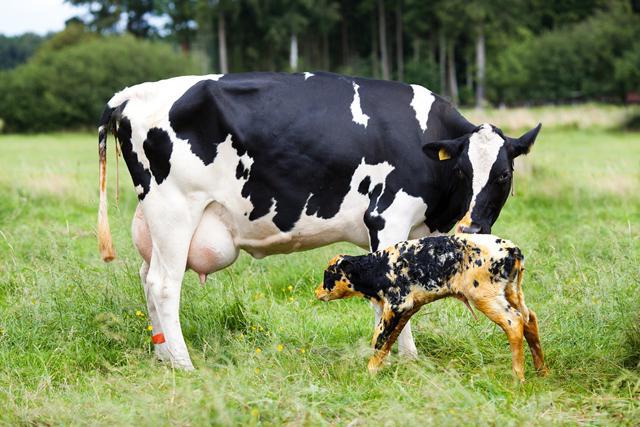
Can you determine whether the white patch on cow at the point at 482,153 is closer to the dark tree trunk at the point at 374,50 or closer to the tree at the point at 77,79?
the tree at the point at 77,79

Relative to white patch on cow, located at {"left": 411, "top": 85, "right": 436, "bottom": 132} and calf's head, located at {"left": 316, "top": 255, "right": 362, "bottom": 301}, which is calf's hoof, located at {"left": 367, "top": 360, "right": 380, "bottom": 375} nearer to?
calf's head, located at {"left": 316, "top": 255, "right": 362, "bottom": 301}

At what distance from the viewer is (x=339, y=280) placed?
561 centimetres

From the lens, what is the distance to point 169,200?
19.5ft

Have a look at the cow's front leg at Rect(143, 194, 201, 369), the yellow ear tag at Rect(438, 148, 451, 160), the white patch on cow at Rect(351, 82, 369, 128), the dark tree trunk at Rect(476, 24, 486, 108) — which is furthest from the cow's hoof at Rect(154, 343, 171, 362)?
the dark tree trunk at Rect(476, 24, 486, 108)

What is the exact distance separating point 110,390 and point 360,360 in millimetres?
1573

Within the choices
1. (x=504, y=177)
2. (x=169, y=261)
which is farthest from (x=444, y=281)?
(x=169, y=261)

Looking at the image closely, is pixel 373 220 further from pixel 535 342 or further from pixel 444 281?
pixel 535 342

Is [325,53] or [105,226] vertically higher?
[105,226]

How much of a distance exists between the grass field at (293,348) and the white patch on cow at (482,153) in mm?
1111

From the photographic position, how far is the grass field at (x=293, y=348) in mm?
4555

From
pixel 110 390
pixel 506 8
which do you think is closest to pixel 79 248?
pixel 110 390

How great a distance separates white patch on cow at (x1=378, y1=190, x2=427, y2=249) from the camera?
5.98 m

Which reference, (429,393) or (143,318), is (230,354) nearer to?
(143,318)

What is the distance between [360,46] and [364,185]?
6276 cm
